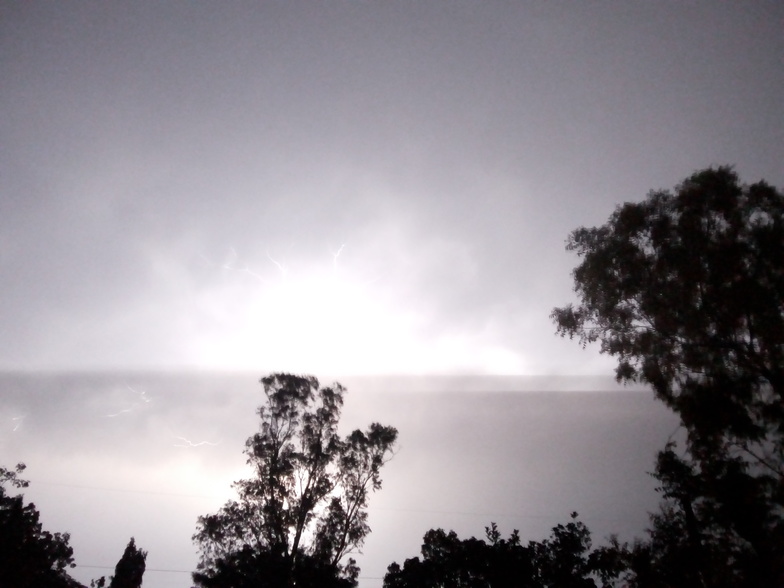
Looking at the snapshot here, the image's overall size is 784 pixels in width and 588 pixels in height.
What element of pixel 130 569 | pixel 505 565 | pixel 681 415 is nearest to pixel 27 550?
pixel 130 569

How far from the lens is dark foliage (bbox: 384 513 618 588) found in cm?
1800

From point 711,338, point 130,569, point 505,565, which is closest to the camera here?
point 711,338

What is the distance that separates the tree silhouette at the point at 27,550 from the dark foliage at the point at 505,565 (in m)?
20.1

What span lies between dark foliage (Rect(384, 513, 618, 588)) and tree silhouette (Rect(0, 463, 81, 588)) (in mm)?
20129

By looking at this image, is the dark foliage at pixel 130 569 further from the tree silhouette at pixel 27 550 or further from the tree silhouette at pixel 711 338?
the tree silhouette at pixel 711 338

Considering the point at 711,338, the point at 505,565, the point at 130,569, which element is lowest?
the point at 130,569

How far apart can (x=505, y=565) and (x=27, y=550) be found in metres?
27.1

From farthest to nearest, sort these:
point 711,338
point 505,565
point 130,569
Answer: point 130,569, point 505,565, point 711,338

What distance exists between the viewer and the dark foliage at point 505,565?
59.1ft

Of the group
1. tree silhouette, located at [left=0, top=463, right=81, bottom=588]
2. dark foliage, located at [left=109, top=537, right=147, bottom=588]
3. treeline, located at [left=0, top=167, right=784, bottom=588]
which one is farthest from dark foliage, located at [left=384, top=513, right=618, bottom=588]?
dark foliage, located at [left=109, top=537, right=147, bottom=588]

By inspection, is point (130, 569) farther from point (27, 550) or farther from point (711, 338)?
point (711, 338)

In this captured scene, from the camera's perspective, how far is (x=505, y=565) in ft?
60.8

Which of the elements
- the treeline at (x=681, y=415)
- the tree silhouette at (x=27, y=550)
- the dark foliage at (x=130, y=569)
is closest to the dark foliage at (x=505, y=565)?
the treeline at (x=681, y=415)

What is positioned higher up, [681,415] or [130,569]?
[681,415]
